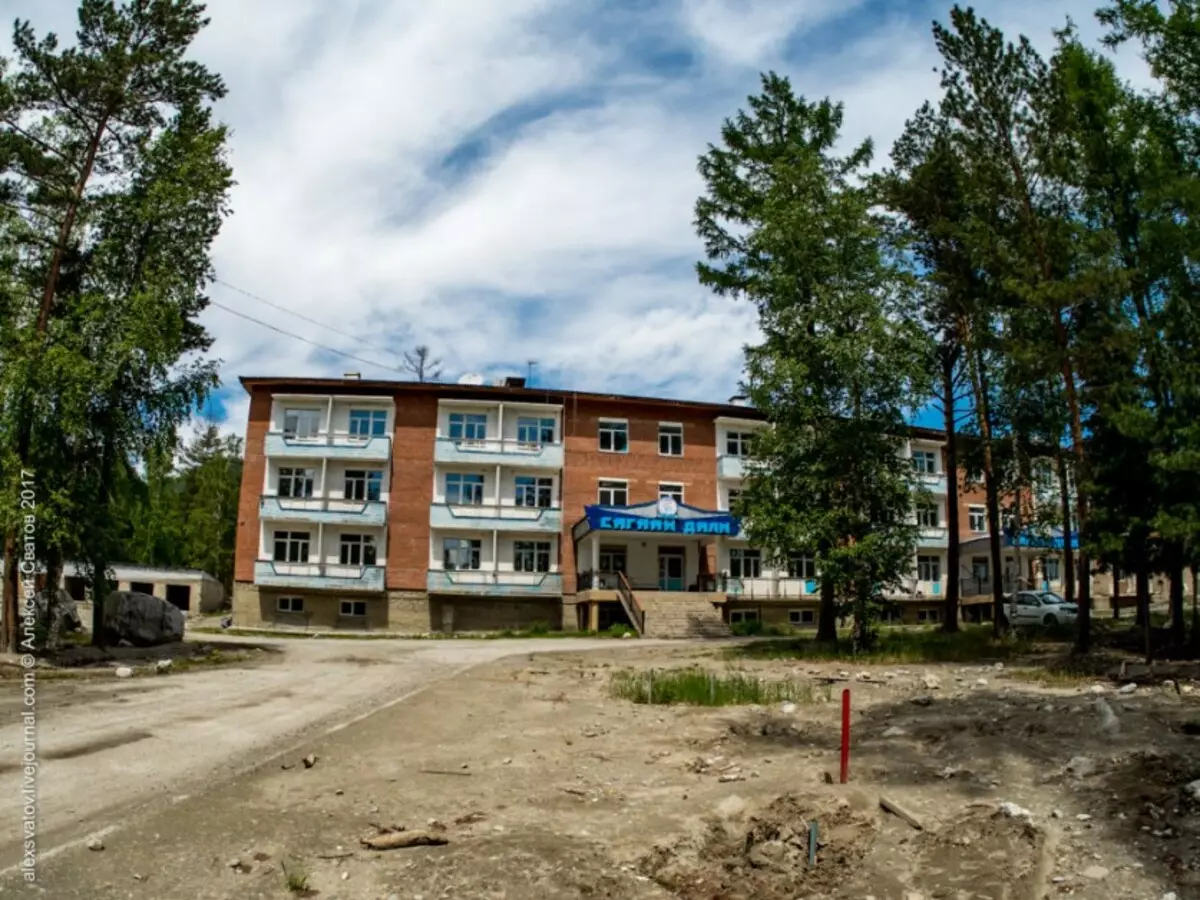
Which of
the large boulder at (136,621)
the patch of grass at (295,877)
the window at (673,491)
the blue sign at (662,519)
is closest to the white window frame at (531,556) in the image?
the blue sign at (662,519)

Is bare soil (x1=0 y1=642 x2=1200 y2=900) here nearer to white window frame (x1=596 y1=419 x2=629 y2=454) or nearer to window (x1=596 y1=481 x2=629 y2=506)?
window (x1=596 y1=481 x2=629 y2=506)

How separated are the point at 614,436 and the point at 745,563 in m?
9.17

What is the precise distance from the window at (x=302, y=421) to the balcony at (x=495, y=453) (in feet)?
19.5

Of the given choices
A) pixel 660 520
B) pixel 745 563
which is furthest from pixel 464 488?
pixel 745 563

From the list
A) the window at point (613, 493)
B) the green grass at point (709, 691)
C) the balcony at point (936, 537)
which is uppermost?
the window at point (613, 493)

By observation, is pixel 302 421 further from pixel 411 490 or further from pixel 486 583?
pixel 486 583

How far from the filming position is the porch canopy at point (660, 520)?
39.1m

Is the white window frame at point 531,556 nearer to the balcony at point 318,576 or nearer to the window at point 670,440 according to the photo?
the balcony at point 318,576

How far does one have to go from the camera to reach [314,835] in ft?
22.1

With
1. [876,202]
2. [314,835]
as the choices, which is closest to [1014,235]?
[876,202]

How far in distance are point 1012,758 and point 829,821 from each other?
296cm

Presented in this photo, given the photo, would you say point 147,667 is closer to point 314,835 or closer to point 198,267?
point 198,267

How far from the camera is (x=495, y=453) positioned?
42656mm

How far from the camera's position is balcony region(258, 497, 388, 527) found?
41156mm
